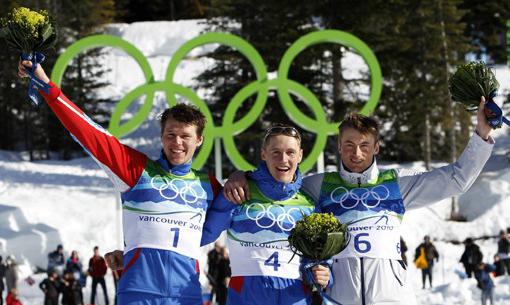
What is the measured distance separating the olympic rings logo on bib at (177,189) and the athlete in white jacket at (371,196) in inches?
7.6

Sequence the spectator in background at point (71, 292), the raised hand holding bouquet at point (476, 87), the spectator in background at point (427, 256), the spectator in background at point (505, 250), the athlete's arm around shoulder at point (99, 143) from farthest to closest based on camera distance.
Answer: the spectator in background at point (505, 250), the spectator in background at point (427, 256), the spectator in background at point (71, 292), the raised hand holding bouquet at point (476, 87), the athlete's arm around shoulder at point (99, 143)

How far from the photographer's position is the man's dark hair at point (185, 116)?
4887 mm

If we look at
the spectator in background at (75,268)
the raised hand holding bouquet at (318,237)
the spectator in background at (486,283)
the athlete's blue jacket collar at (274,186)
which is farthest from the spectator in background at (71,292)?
the raised hand holding bouquet at (318,237)

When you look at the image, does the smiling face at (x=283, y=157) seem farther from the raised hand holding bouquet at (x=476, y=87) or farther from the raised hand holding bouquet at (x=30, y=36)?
the raised hand holding bouquet at (x=30, y=36)

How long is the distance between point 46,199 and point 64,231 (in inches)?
109

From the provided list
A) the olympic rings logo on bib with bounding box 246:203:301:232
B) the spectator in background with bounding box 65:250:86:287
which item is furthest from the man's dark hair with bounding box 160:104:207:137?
the spectator in background with bounding box 65:250:86:287

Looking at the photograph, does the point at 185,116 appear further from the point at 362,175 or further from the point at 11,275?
the point at 11,275

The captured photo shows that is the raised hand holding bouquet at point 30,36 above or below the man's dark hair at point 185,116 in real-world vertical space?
above

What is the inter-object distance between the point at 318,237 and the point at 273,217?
530 millimetres

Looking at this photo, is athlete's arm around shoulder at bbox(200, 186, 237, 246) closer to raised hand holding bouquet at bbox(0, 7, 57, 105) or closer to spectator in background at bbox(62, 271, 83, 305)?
raised hand holding bouquet at bbox(0, 7, 57, 105)

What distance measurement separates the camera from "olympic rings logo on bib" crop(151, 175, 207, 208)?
4.85m

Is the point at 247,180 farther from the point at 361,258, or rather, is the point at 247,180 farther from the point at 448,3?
the point at 448,3

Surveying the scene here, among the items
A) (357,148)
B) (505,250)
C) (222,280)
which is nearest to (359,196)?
(357,148)

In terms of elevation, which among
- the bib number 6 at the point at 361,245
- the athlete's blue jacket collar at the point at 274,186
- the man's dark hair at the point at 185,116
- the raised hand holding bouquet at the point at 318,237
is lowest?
the bib number 6 at the point at 361,245
